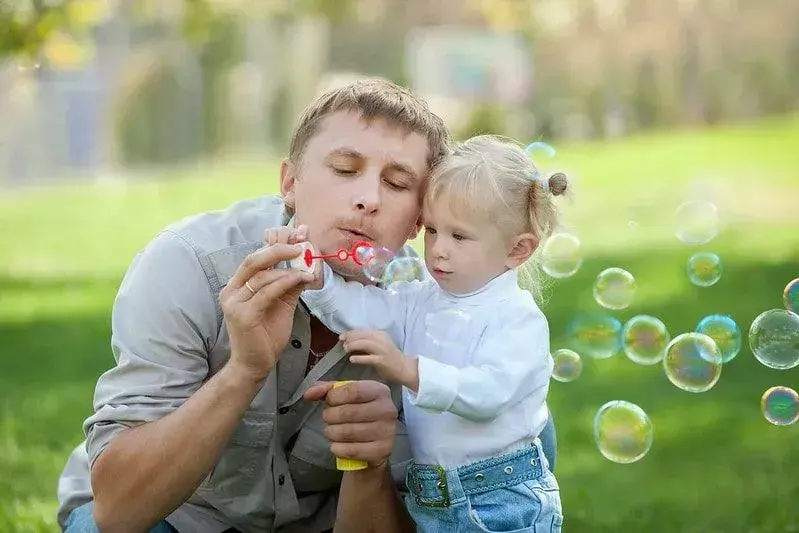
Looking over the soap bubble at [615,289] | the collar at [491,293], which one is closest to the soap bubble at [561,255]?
the soap bubble at [615,289]

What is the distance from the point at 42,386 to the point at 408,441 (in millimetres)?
3990

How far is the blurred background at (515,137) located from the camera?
493cm

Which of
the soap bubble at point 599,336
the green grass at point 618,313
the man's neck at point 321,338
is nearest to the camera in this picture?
the man's neck at point 321,338

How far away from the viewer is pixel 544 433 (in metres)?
3.04

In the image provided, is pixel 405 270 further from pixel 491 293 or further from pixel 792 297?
pixel 792 297

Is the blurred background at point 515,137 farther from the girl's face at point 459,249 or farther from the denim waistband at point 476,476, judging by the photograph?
the denim waistband at point 476,476

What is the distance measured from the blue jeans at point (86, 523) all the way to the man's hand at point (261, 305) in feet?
1.85

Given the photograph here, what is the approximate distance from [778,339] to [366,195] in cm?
153

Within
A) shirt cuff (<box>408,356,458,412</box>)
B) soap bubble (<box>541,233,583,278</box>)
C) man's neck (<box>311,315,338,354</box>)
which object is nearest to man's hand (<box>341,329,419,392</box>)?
shirt cuff (<box>408,356,458,412</box>)

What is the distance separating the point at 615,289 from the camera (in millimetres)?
3680

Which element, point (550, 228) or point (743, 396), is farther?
point (743, 396)

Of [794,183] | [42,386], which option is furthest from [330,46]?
[42,386]

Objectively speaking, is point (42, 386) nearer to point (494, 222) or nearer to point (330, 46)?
point (494, 222)

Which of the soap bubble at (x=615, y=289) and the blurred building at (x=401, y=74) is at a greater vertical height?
the soap bubble at (x=615, y=289)
